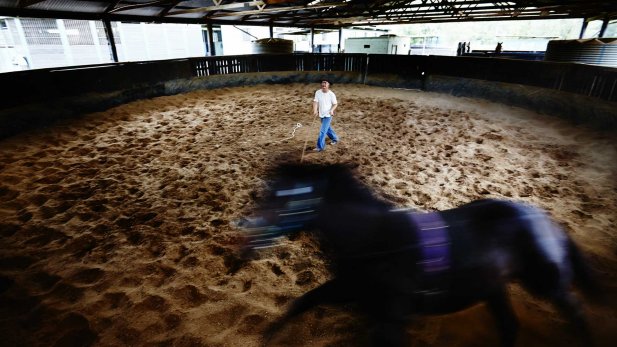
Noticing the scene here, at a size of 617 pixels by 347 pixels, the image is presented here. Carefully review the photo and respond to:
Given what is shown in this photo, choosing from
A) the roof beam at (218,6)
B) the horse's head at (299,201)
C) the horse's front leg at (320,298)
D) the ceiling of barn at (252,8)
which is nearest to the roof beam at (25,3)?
the ceiling of barn at (252,8)

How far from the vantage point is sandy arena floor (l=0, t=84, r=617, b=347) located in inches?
107

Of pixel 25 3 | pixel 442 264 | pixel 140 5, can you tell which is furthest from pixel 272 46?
pixel 442 264

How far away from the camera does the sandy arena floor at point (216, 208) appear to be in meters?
2.72

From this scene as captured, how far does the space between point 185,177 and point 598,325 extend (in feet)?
19.8

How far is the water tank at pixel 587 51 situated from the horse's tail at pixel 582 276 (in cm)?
1210

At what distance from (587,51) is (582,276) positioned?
12.7 m

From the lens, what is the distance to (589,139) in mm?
7562

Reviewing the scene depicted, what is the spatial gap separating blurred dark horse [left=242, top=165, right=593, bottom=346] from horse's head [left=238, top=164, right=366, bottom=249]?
25 centimetres

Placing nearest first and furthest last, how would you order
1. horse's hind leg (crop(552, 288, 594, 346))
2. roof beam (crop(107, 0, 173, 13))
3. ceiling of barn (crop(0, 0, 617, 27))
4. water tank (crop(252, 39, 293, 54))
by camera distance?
horse's hind leg (crop(552, 288, 594, 346)) → ceiling of barn (crop(0, 0, 617, 27)) → roof beam (crop(107, 0, 173, 13)) → water tank (crop(252, 39, 293, 54))

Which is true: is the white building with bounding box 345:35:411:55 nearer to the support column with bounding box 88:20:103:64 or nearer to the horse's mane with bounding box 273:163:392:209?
the support column with bounding box 88:20:103:64

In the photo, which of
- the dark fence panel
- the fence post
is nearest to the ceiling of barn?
the dark fence panel

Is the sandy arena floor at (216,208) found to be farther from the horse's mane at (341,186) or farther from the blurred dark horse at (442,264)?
the horse's mane at (341,186)

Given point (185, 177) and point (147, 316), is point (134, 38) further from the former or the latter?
point (147, 316)

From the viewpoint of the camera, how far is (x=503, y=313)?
8.82 feet
